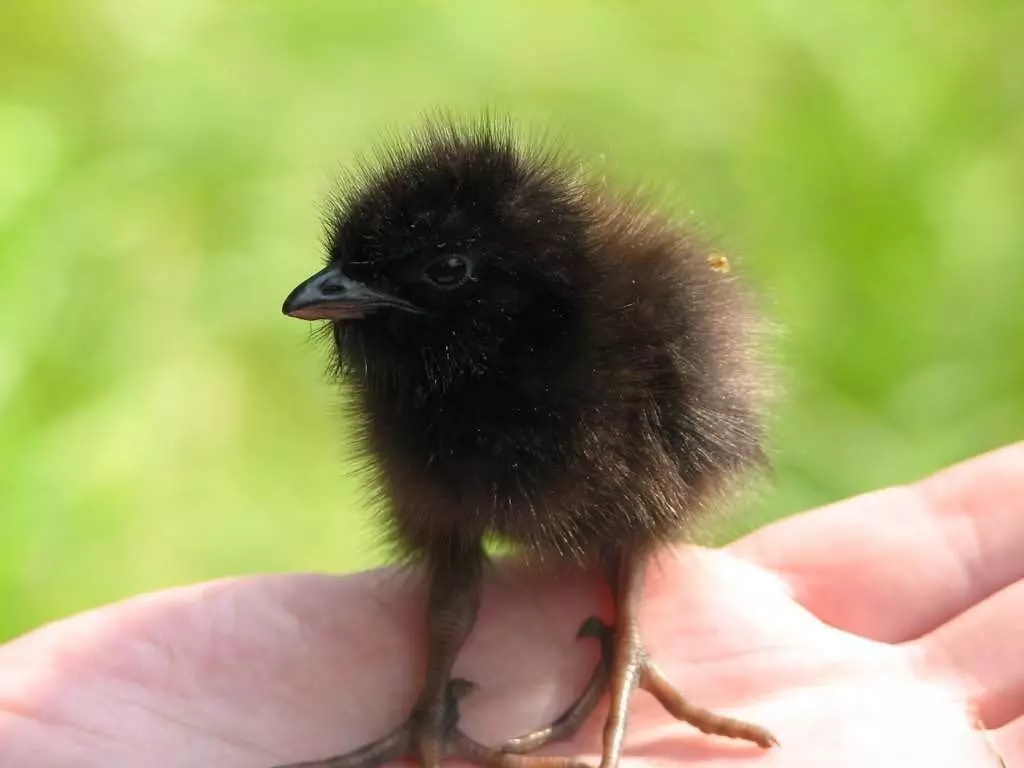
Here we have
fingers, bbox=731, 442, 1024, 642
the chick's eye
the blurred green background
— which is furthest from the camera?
the blurred green background

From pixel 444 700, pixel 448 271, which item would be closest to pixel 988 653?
pixel 444 700

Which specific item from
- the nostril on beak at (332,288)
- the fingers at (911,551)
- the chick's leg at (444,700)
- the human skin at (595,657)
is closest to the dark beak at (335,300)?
the nostril on beak at (332,288)

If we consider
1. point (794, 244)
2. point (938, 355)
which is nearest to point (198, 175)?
point (794, 244)

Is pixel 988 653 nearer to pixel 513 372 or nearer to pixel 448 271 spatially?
pixel 513 372

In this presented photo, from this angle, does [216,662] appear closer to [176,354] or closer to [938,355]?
[176,354]

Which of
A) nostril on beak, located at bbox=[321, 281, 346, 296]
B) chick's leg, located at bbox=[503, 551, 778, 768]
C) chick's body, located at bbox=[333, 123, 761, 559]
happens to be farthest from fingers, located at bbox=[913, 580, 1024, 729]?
nostril on beak, located at bbox=[321, 281, 346, 296]

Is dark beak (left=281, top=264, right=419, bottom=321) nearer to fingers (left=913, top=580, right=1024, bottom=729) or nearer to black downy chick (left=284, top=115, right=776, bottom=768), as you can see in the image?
black downy chick (left=284, top=115, right=776, bottom=768)
